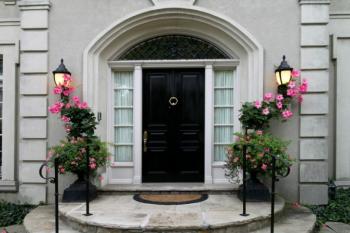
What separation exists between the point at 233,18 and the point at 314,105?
208 centimetres

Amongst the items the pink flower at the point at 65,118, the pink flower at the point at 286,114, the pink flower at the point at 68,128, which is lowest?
the pink flower at the point at 68,128

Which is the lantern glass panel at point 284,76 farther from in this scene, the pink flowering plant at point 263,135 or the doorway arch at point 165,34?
the doorway arch at point 165,34

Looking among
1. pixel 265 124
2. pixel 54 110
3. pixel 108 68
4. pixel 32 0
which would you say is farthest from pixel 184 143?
pixel 32 0

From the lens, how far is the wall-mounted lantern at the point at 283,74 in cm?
559

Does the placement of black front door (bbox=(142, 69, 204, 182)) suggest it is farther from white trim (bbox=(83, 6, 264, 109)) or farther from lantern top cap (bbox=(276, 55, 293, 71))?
lantern top cap (bbox=(276, 55, 293, 71))

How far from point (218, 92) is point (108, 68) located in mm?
2163

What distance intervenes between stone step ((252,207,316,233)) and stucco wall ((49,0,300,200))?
596mm

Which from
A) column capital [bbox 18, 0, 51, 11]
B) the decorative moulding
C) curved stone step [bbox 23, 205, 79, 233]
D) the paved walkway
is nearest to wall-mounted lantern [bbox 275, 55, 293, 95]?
the decorative moulding

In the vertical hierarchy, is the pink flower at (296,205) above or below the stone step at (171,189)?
below

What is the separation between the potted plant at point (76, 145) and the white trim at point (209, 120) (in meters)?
1.91

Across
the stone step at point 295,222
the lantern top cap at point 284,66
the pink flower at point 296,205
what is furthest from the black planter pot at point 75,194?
the lantern top cap at point 284,66

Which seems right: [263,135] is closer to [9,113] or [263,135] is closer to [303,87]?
[303,87]

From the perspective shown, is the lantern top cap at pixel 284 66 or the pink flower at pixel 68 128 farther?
the pink flower at pixel 68 128

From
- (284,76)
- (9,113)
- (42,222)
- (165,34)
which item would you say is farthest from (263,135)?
(9,113)
